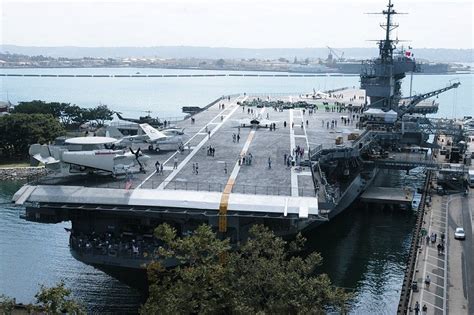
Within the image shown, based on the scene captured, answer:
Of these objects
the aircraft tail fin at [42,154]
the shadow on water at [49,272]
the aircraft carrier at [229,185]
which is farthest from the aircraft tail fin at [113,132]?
the aircraft tail fin at [42,154]

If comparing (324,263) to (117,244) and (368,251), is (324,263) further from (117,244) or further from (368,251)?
(117,244)

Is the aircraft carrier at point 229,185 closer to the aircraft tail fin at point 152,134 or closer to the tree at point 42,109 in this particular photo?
the aircraft tail fin at point 152,134

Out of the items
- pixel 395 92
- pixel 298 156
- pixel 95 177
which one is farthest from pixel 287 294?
pixel 395 92

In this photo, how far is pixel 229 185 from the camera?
3500 centimetres

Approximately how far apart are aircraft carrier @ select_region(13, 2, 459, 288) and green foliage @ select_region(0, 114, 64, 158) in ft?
68.2

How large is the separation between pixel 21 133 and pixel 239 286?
59.2 m

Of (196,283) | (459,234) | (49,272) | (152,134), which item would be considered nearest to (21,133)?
(152,134)

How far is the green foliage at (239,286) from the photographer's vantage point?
67.5ft

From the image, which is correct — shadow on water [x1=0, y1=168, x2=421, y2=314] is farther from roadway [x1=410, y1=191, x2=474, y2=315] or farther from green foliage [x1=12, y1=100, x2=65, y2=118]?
green foliage [x1=12, y1=100, x2=65, y2=118]

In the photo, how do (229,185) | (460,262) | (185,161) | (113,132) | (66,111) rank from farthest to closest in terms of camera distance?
(66,111), (113,132), (185,161), (229,185), (460,262)

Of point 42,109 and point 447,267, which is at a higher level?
point 42,109

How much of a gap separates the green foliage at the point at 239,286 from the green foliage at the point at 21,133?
5438 centimetres

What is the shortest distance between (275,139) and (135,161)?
1868cm

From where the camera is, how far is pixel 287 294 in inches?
810
